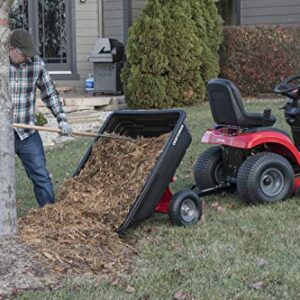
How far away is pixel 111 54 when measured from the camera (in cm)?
1380

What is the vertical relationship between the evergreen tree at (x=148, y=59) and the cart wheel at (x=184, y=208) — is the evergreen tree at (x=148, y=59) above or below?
above

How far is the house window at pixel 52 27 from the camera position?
14766 millimetres

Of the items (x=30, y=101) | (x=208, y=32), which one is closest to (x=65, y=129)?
(x=30, y=101)

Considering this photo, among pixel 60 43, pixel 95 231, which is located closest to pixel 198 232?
pixel 95 231

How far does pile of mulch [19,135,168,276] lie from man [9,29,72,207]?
1.06 ft

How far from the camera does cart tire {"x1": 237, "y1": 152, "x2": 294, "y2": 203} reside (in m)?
6.28

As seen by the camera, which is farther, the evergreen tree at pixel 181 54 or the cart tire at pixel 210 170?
the evergreen tree at pixel 181 54

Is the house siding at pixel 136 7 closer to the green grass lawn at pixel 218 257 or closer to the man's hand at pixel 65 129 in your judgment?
the green grass lawn at pixel 218 257

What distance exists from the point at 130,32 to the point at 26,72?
22.8ft

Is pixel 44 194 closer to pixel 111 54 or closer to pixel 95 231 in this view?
pixel 95 231

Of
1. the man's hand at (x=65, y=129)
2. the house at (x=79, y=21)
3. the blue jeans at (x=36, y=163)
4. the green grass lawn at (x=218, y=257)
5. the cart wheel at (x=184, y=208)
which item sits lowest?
the green grass lawn at (x=218, y=257)

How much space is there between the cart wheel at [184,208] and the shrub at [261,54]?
808cm

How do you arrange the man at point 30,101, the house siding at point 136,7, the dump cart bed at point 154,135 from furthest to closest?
the house siding at point 136,7 → the man at point 30,101 → the dump cart bed at point 154,135

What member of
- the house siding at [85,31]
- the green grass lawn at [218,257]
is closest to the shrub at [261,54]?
the house siding at [85,31]
